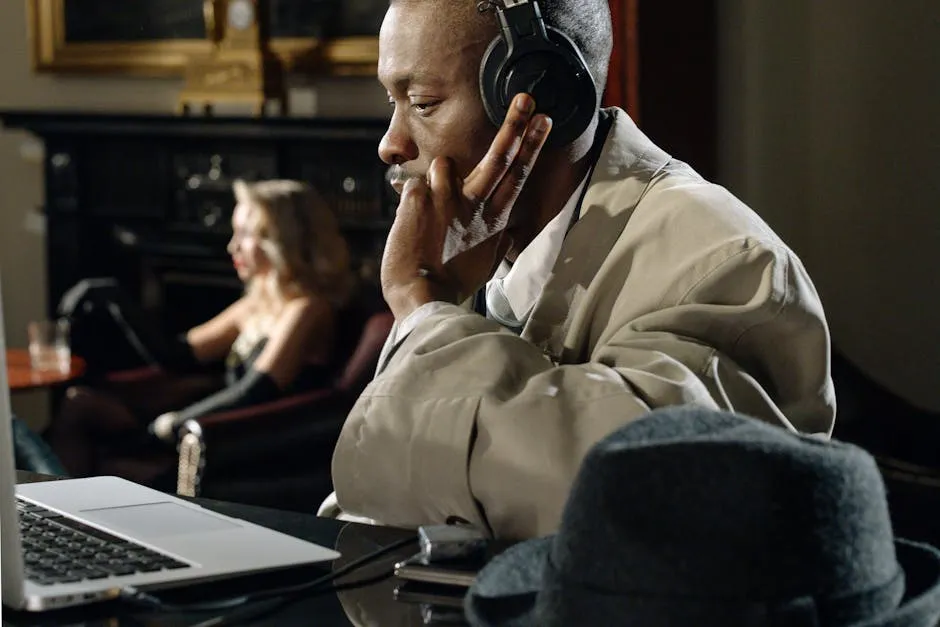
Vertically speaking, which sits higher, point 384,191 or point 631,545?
point 631,545

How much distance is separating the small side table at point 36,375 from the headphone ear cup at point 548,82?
113 inches

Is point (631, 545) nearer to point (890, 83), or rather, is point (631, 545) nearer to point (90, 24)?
point (890, 83)

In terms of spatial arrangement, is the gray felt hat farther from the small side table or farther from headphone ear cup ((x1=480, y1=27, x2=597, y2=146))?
the small side table

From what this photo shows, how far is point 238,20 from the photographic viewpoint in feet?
15.2

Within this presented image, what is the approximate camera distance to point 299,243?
153 inches

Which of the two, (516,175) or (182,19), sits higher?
(516,175)

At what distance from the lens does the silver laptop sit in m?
0.89

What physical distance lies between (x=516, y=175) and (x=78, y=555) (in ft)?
1.87

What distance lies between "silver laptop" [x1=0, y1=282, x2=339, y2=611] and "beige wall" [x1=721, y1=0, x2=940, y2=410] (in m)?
2.36

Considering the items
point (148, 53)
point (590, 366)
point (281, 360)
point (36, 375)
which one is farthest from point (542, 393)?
point (148, 53)

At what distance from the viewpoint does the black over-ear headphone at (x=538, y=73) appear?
135cm

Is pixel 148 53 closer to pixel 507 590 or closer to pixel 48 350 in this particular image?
pixel 48 350

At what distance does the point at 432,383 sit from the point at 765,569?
0.47 m

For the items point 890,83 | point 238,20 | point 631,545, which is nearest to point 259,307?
point 238,20
